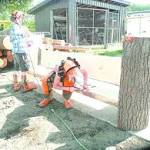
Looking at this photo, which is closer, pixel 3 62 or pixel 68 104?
pixel 68 104

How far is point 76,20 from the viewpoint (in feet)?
50.6

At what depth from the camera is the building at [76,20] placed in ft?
50.8

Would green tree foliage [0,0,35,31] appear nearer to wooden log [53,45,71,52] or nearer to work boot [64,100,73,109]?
wooden log [53,45,71,52]

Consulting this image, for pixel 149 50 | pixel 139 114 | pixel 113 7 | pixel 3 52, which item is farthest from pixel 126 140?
pixel 113 7

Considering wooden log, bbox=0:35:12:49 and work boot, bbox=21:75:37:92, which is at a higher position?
wooden log, bbox=0:35:12:49

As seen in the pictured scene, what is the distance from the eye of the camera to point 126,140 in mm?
3812

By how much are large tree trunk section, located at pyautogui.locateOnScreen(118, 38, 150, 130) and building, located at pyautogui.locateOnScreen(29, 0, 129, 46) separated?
37.8ft

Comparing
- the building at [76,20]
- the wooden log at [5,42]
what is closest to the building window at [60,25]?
the building at [76,20]

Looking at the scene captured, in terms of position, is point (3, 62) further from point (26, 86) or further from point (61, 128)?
point (61, 128)

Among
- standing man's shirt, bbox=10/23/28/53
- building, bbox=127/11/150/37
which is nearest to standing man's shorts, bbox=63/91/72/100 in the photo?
standing man's shirt, bbox=10/23/28/53

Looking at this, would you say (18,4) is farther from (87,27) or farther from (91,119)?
(91,119)

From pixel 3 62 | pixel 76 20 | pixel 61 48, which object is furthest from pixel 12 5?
pixel 3 62

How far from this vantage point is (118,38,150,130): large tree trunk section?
157 inches

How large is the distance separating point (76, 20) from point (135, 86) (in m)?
11.7
